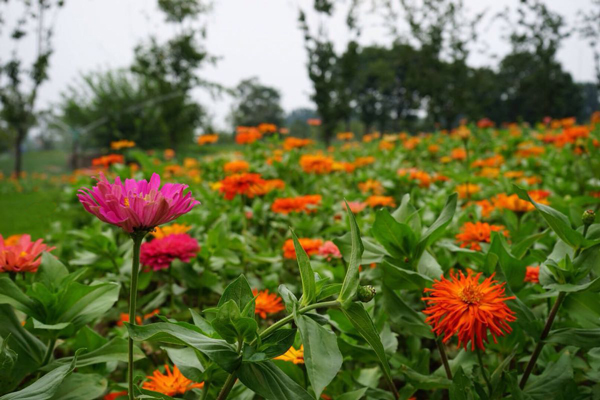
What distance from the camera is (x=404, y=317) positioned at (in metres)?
0.69

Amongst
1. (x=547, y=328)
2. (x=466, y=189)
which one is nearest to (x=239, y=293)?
(x=547, y=328)

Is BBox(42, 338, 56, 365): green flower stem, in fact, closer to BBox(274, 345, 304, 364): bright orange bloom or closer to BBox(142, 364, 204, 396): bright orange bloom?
BBox(142, 364, 204, 396): bright orange bloom

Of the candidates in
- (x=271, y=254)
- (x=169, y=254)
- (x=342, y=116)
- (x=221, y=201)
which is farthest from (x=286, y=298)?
(x=342, y=116)

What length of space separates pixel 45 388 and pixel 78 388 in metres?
0.16

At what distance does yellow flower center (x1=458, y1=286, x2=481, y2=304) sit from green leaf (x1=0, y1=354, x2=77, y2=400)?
50cm

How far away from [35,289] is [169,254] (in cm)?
33

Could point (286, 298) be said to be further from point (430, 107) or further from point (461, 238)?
point (430, 107)

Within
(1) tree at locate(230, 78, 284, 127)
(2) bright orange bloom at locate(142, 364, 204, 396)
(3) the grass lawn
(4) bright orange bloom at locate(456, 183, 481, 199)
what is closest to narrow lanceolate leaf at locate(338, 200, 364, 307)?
(2) bright orange bloom at locate(142, 364, 204, 396)

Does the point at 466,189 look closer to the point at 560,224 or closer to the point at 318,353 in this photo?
the point at 560,224

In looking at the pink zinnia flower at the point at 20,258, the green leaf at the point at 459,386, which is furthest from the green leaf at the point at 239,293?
the pink zinnia flower at the point at 20,258

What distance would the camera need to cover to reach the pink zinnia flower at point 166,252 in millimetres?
971

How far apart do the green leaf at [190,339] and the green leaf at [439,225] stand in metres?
0.36

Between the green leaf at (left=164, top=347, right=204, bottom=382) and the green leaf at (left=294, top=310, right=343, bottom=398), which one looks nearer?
the green leaf at (left=294, top=310, right=343, bottom=398)

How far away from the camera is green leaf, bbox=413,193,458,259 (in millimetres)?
632
